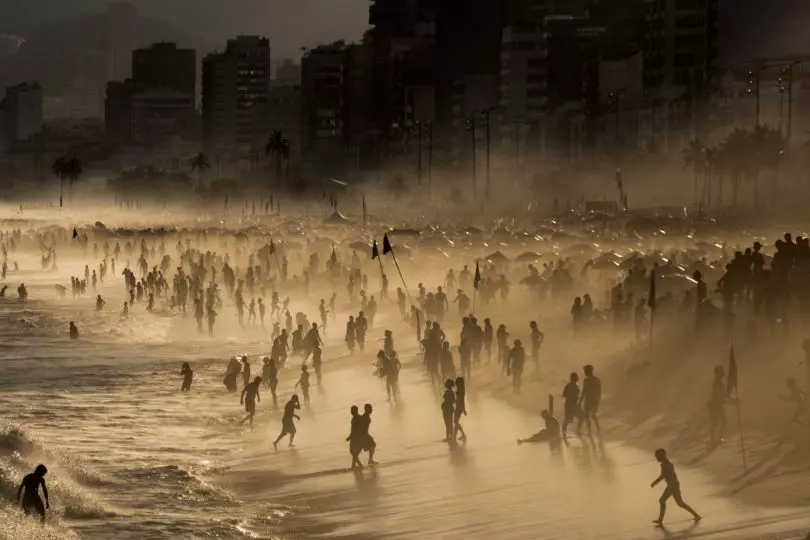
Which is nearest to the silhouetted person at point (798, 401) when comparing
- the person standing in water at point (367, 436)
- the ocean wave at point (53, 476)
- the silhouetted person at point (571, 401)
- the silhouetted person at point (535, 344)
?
the silhouetted person at point (571, 401)

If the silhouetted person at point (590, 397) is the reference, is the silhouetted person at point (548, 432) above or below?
below

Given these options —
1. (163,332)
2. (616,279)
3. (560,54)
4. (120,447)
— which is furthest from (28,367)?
(560,54)

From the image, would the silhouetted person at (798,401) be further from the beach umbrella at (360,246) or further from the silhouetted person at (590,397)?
the beach umbrella at (360,246)

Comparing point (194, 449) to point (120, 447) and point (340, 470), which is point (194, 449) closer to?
point (120, 447)

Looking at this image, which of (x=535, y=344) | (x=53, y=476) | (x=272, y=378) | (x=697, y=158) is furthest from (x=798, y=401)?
(x=697, y=158)

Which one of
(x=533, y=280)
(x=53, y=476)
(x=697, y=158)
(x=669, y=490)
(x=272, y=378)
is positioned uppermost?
(x=697, y=158)

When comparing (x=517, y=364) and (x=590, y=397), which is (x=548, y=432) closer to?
(x=590, y=397)
